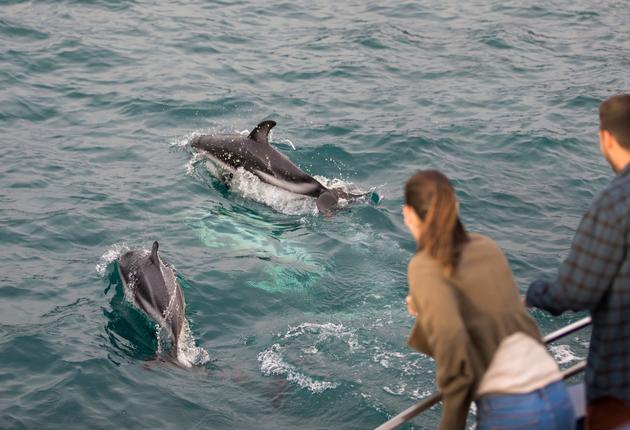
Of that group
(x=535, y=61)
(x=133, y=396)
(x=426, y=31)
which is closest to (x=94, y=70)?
(x=426, y=31)

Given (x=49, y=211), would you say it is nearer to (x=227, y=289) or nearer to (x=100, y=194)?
(x=100, y=194)

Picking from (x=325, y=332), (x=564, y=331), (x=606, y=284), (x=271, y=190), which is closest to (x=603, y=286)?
(x=606, y=284)

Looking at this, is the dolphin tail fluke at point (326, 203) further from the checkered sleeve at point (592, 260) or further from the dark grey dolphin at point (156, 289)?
the checkered sleeve at point (592, 260)

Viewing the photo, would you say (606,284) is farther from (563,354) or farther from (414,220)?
(563,354)

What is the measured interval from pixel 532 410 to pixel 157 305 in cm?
687

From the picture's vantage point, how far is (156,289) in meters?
10.8

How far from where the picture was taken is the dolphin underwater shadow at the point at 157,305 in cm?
1017

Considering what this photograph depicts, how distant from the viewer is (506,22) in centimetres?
2455

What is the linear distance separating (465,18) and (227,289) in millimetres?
15394

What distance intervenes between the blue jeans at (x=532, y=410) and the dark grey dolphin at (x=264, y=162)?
952cm

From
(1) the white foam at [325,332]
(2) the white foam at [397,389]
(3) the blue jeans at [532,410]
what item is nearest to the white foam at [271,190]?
(1) the white foam at [325,332]

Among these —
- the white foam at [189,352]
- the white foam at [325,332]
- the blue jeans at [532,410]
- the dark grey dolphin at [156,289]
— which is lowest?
the white foam at [189,352]

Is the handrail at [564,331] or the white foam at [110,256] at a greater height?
the handrail at [564,331]

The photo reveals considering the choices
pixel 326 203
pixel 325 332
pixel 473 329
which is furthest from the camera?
pixel 326 203
